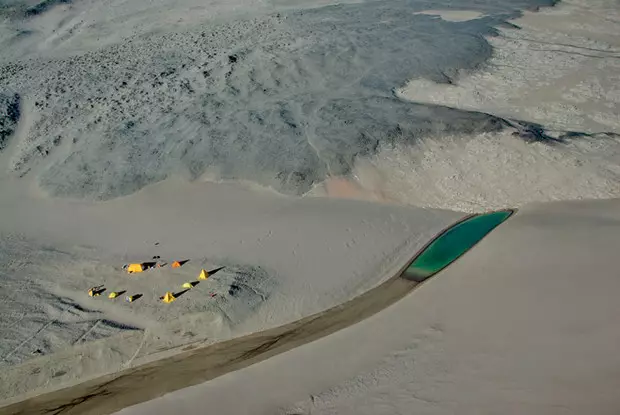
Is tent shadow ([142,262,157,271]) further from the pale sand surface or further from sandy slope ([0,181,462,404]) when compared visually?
the pale sand surface

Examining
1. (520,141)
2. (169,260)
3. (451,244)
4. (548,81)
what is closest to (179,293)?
(169,260)

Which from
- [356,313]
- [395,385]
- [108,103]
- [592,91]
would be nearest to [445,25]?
[592,91]

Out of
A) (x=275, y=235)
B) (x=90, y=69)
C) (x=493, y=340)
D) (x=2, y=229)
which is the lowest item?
(x=493, y=340)

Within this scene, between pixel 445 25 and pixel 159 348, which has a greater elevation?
pixel 445 25

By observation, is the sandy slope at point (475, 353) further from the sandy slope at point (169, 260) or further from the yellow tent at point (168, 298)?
the yellow tent at point (168, 298)

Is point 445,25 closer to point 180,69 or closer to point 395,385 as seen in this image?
point 180,69

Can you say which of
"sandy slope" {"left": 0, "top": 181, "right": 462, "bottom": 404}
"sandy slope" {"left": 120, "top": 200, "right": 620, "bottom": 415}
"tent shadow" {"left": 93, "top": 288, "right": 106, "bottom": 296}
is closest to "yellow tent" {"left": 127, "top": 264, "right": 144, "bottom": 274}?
"sandy slope" {"left": 0, "top": 181, "right": 462, "bottom": 404}
